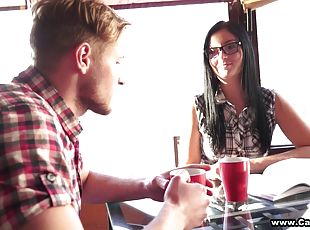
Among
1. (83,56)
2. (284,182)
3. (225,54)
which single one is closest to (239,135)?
(225,54)

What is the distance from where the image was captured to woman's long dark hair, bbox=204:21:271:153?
1894mm

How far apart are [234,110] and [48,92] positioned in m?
1.25

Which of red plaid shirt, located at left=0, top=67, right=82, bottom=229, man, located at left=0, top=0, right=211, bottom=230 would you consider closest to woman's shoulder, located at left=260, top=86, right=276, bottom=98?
man, located at left=0, top=0, right=211, bottom=230

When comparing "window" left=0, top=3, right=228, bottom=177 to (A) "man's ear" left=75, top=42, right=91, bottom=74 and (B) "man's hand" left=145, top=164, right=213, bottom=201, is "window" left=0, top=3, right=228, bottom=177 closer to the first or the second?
(B) "man's hand" left=145, top=164, right=213, bottom=201

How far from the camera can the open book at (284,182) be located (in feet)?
3.59

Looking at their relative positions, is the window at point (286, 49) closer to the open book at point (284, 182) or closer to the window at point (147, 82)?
the window at point (147, 82)

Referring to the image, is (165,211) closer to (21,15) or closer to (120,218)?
(120,218)

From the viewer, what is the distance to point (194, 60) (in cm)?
252

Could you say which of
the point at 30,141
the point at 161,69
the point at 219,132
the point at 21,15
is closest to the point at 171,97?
the point at 161,69

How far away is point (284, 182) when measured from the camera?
1147mm

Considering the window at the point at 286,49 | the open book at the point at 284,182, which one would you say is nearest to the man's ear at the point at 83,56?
the open book at the point at 284,182

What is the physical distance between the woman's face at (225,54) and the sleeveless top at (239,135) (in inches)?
6.8

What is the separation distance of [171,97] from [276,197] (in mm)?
1531

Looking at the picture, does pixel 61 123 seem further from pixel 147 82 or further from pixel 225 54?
pixel 147 82
